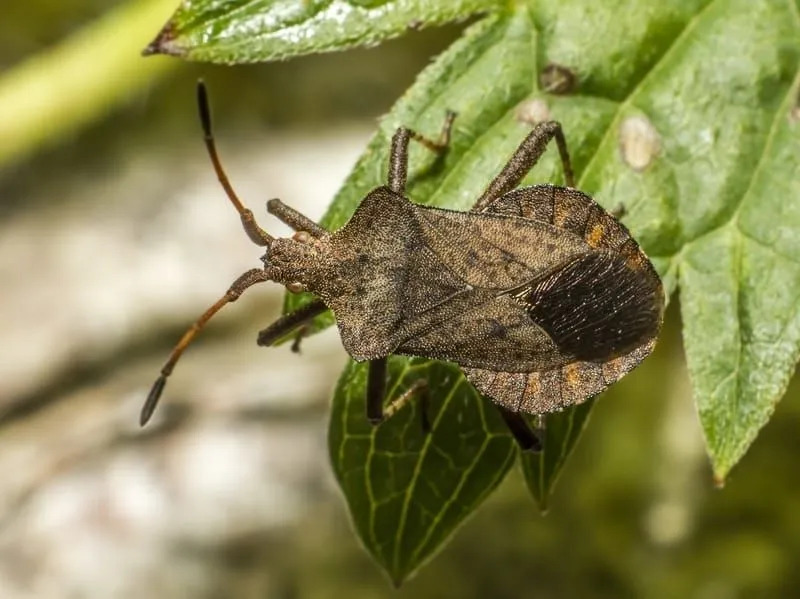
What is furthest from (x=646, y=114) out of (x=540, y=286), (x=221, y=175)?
(x=221, y=175)

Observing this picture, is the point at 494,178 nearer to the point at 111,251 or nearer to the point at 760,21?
the point at 760,21

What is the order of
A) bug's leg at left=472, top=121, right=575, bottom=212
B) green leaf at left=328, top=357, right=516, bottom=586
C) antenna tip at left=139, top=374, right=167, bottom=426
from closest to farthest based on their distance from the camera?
1. bug's leg at left=472, top=121, right=575, bottom=212
2. green leaf at left=328, top=357, right=516, bottom=586
3. antenna tip at left=139, top=374, right=167, bottom=426

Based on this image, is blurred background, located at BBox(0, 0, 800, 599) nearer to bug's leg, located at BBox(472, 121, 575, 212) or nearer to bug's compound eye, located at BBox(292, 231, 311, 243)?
bug's compound eye, located at BBox(292, 231, 311, 243)

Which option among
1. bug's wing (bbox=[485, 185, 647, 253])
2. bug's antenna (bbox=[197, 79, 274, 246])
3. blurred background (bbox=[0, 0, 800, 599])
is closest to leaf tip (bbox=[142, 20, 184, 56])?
bug's antenna (bbox=[197, 79, 274, 246])

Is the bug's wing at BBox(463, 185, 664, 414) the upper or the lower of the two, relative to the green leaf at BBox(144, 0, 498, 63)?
lower

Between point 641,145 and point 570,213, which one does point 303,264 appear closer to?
point 570,213

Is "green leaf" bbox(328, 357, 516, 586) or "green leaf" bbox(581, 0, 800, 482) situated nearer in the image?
"green leaf" bbox(581, 0, 800, 482)

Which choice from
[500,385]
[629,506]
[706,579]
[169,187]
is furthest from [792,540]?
[169,187]
